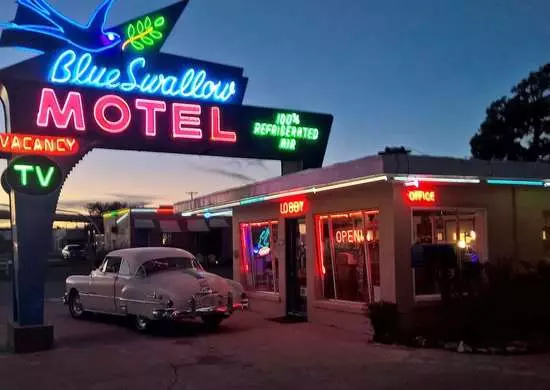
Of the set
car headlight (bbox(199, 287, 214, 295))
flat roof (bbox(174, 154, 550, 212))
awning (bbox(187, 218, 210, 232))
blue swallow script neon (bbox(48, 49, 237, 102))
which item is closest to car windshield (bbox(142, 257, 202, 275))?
car headlight (bbox(199, 287, 214, 295))

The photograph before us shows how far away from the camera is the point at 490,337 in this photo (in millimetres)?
10562

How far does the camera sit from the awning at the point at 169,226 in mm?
43250

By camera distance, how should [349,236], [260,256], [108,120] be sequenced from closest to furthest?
[108,120] → [349,236] → [260,256]

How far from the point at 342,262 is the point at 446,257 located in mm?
2581

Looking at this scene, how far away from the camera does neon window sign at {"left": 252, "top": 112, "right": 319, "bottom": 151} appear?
15.5 metres

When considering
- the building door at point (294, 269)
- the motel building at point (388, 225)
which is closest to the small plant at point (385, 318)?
the motel building at point (388, 225)

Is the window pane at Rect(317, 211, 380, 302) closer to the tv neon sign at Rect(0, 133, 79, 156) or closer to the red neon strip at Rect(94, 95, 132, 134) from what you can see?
the red neon strip at Rect(94, 95, 132, 134)

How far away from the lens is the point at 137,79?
14219mm

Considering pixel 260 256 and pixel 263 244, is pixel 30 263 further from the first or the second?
pixel 260 256

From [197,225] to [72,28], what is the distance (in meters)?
31.1

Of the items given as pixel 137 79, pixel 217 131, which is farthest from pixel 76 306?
pixel 137 79

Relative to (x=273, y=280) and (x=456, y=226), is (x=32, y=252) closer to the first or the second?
(x=273, y=280)

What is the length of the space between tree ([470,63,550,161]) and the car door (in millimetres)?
21496

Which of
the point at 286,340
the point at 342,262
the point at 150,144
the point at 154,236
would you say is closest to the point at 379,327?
the point at 286,340
